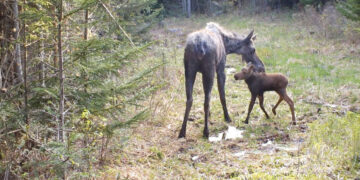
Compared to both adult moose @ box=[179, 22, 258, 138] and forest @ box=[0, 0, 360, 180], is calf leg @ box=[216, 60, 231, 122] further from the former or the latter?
adult moose @ box=[179, 22, 258, 138]

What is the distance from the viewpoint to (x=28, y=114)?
3955 mm

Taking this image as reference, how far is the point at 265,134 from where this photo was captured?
683cm

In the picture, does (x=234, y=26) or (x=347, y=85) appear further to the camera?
(x=234, y=26)

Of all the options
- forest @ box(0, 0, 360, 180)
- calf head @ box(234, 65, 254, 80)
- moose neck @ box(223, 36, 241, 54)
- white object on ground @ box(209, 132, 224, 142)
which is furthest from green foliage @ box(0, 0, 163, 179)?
moose neck @ box(223, 36, 241, 54)

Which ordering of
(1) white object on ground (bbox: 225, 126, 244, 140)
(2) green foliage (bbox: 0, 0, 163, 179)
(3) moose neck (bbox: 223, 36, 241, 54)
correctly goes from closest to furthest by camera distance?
(2) green foliage (bbox: 0, 0, 163, 179) → (1) white object on ground (bbox: 225, 126, 244, 140) → (3) moose neck (bbox: 223, 36, 241, 54)

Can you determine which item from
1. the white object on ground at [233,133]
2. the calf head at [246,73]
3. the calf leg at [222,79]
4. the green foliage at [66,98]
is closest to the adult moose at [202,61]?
the calf leg at [222,79]

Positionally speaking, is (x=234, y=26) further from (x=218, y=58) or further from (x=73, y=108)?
(x=73, y=108)

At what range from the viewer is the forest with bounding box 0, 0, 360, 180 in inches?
149

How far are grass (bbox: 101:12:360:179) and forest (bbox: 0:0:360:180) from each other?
23mm

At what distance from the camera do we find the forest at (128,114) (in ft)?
12.4

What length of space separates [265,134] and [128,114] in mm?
2640

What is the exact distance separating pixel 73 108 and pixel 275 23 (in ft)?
70.6

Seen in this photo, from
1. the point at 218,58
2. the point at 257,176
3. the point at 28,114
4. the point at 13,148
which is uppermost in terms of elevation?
the point at 218,58

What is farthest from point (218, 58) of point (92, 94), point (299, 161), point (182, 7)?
point (182, 7)
